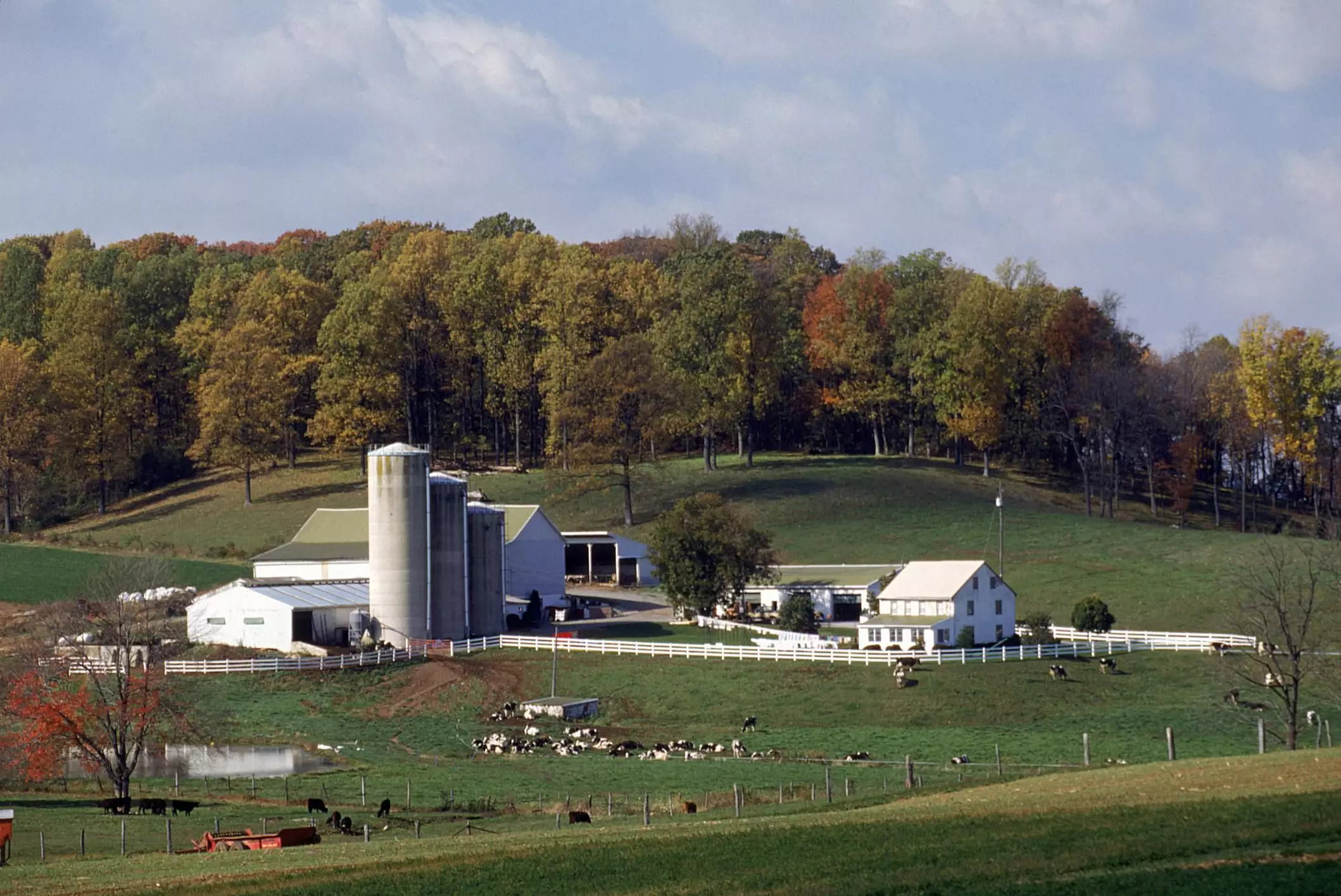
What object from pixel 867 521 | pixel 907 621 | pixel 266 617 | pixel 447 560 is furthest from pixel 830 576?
pixel 266 617

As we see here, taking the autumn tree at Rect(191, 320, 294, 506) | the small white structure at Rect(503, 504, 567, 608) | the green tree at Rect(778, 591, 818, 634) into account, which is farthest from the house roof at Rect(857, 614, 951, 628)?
the autumn tree at Rect(191, 320, 294, 506)

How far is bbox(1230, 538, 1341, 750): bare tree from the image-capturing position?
161 ft

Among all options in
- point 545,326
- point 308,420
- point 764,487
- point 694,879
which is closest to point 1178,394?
point 764,487

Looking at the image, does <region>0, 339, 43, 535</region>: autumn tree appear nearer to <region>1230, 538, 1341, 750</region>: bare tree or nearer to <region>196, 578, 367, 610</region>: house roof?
<region>196, 578, 367, 610</region>: house roof

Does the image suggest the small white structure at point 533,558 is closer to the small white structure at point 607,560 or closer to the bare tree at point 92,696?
the small white structure at point 607,560

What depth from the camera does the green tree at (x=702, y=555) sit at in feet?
248

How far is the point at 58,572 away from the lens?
9106cm

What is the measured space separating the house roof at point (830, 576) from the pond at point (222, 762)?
100 ft

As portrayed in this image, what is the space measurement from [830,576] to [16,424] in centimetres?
6037

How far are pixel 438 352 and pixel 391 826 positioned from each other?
86.5 meters

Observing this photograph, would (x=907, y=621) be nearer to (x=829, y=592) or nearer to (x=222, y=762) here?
(x=829, y=592)

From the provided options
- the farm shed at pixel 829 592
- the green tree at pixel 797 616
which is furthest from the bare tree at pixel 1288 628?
the green tree at pixel 797 616

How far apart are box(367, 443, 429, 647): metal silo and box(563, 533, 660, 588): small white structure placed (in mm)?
17618

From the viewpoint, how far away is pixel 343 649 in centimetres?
7294
